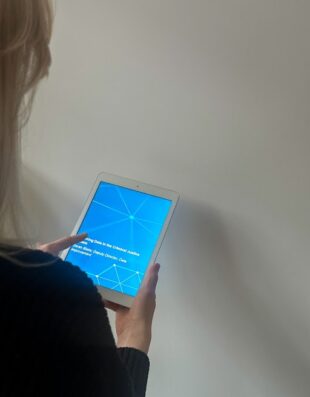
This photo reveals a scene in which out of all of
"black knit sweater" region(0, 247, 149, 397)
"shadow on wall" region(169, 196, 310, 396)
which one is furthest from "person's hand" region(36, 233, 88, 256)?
→ "black knit sweater" region(0, 247, 149, 397)

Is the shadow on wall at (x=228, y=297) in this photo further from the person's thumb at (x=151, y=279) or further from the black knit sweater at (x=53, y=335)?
the black knit sweater at (x=53, y=335)

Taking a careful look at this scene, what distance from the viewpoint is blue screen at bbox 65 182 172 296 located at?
64 centimetres

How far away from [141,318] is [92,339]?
225 mm

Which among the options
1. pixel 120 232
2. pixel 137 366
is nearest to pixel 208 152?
pixel 120 232

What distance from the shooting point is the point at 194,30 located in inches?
23.2

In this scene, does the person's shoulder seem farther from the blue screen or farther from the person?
the blue screen

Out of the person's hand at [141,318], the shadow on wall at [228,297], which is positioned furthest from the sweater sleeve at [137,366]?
the shadow on wall at [228,297]

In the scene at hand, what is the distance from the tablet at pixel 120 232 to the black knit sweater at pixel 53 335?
233 millimetres

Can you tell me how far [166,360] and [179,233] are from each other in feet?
0.68

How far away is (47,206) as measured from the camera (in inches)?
29.1

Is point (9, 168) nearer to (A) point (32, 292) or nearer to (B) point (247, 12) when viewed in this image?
(A) point (32, 292)

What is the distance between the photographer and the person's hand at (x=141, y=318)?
0.58 m

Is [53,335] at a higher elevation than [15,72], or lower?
lower

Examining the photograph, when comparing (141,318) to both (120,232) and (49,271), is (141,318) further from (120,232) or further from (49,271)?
(49,271)
